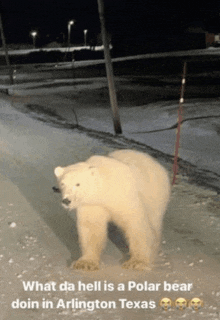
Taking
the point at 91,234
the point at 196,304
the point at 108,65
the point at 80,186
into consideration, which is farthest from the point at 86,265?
the point at 108,65

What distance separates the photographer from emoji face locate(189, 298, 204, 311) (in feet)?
11.8

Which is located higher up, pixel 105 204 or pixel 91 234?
pixel 105 204

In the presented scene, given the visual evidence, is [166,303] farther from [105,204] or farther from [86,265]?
→ [105,204]

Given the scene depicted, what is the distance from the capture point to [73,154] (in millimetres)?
9211

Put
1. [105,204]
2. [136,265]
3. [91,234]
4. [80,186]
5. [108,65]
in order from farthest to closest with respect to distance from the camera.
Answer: [108,65], [91,234], [136,265], [105,204], [80,186]

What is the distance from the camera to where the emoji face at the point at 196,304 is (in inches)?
142

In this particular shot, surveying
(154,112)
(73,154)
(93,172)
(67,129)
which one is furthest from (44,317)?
(154,112)

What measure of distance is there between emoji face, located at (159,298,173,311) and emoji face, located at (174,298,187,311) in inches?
2.0

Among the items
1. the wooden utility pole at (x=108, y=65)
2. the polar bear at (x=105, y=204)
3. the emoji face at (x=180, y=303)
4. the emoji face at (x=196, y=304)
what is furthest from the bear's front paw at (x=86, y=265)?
the wooden utility pole at (x=108, y=65)

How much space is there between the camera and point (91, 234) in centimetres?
421

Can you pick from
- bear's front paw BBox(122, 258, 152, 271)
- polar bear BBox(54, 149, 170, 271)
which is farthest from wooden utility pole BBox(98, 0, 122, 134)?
bear's front paw BBox(122, 258, 152, 271)

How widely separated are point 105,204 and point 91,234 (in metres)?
0.44

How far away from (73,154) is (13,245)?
4479mm

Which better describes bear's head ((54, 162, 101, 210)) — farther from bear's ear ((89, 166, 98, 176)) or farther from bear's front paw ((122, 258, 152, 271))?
bear's front paw ((122, 258, 152, 271))
